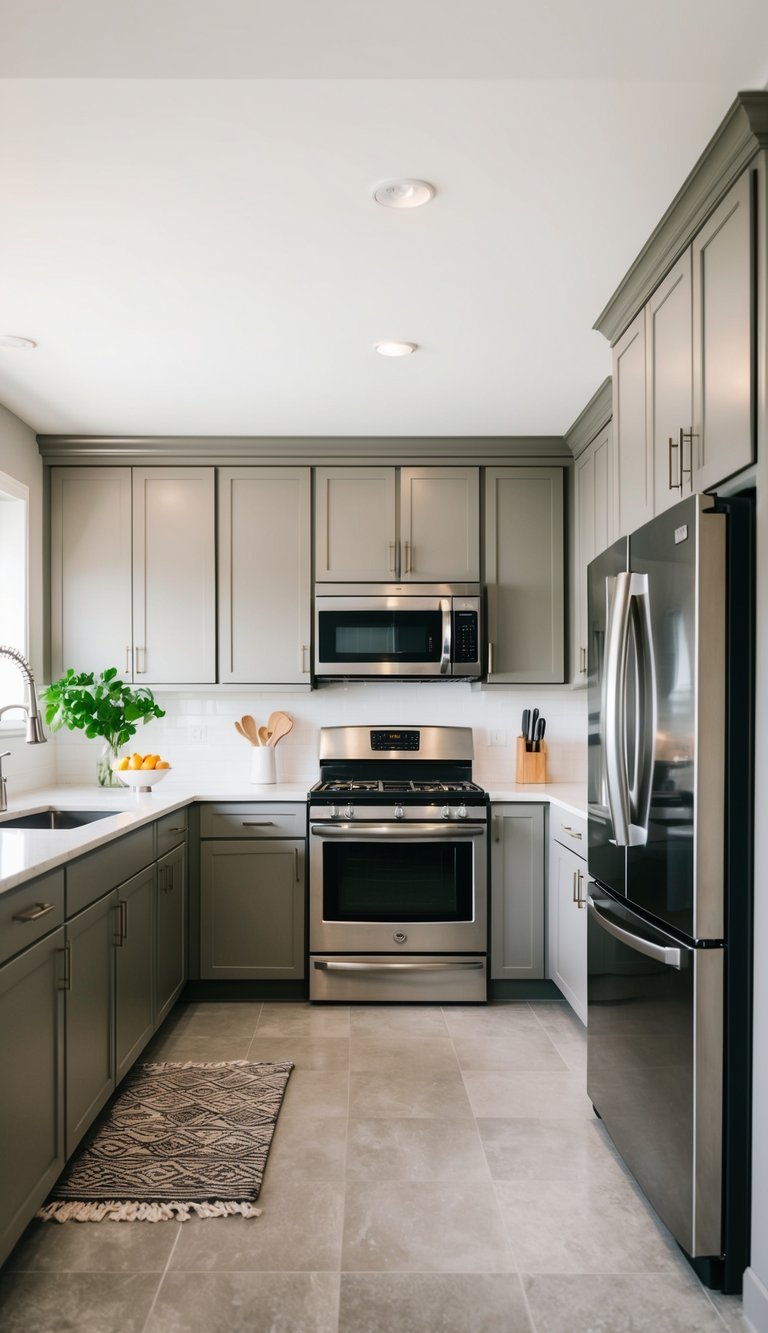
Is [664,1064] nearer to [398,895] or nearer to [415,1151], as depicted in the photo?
[415,1151]

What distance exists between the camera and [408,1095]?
3.06 metres

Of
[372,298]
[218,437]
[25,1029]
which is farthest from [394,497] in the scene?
[25,1029]

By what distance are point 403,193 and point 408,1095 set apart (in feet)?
8.90

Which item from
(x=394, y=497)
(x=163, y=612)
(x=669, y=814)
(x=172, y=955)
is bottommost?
(x=172, y=955)

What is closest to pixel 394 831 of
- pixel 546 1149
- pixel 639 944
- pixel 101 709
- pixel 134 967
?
pixel 134 967

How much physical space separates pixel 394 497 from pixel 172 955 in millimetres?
2259

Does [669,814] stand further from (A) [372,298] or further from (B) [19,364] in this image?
(B) [19,364]

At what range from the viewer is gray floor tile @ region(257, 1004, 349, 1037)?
364 cm

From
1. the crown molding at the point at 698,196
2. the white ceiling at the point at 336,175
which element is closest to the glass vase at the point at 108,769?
the white ceiling at the point at 336,175

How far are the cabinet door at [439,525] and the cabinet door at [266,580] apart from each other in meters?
0.47

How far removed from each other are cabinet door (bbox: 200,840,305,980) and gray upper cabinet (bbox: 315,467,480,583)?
1307 mm

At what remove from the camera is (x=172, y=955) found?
3.67 metres

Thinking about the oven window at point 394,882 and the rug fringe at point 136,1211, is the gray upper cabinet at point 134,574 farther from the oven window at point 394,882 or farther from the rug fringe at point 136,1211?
the rug fringe at point 136,1211

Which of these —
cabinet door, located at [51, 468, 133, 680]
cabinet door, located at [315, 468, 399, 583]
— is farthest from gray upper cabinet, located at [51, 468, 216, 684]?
cabinet door, located at [315, 468, 399, 583]
